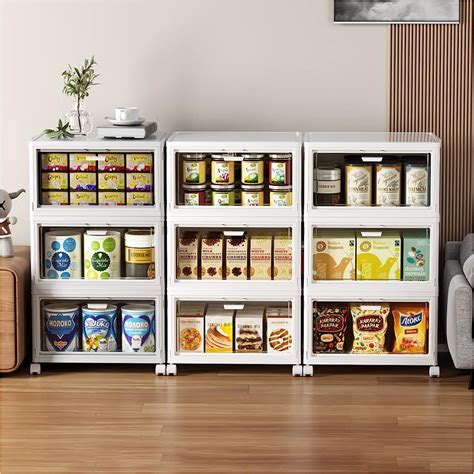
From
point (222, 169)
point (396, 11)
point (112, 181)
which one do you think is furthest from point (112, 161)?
point (396, 11)

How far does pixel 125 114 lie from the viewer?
4.98 meters

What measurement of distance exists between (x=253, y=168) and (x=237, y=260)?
43 cm

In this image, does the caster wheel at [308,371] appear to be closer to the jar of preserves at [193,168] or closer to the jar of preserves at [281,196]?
the jar of preserves at [281,196]

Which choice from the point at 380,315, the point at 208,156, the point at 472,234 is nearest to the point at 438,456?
the point at 380,315

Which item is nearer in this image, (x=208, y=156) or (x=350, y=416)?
(x=350, y=416)

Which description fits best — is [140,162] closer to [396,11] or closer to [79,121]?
[79,121]

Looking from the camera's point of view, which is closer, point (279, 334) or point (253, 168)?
point (253, 168)

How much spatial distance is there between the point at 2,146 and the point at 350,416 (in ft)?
7.32

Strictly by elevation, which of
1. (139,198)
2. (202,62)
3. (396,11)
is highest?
(396,11)

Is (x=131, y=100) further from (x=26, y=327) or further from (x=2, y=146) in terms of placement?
(x=26, y=327)

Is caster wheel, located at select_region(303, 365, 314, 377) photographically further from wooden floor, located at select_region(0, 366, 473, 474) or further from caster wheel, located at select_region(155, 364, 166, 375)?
caster wheel, located at select_region(155, 364, 166, 375)

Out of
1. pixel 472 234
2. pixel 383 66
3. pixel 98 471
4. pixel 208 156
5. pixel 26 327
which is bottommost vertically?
pixel 98 471

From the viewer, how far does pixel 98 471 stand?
12.7ft

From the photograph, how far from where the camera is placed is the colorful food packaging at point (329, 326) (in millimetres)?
A: 5051
